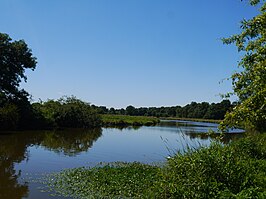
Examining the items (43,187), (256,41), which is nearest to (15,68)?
(43,187)

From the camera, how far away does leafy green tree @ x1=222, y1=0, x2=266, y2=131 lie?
6180mm

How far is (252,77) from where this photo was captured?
677 centimetres

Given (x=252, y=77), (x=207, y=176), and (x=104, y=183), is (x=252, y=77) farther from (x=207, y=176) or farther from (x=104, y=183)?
(x=104, y=183)

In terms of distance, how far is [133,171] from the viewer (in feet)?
45.9

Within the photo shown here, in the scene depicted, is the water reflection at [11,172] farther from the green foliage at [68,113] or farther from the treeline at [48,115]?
the green foliage at [68,113]

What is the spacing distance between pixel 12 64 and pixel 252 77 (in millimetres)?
39926

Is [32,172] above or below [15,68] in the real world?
below

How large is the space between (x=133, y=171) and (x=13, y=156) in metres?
10.6

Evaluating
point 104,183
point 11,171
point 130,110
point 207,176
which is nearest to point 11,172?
point 11,171

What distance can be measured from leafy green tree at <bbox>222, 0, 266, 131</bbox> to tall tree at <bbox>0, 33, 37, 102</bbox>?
37269 mm

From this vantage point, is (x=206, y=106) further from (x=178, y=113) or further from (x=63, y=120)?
(x=63, y=120)

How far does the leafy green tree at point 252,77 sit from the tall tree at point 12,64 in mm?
37269

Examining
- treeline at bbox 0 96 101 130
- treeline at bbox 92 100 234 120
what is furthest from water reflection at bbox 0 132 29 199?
treeline at bbox 92 100 234 120

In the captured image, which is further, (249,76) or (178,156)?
(178,156)
